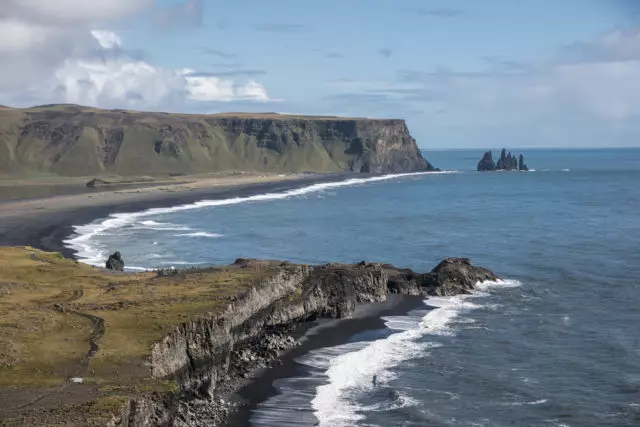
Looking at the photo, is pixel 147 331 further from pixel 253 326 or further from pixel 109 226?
pixel 109 226

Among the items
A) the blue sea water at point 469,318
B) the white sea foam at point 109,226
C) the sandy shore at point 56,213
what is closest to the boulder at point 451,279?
the blue sea water at point 469,318

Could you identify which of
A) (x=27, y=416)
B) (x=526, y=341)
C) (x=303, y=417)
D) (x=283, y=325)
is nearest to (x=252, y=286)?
(x=283, y=325)

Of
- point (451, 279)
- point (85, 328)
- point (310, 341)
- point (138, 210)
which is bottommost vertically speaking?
point (310, 341)

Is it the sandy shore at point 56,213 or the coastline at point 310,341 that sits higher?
the sandy shore at point 56,213

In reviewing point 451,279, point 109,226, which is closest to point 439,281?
point 451,279

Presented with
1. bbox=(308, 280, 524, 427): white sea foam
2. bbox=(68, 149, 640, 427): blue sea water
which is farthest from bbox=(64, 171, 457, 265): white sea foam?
bbox=(308, 280, 524, 427): white sea foam

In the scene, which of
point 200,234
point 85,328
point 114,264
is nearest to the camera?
point 85,328

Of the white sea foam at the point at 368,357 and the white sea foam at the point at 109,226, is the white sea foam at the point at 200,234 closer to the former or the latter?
the white sea foam at the point at 109,226
